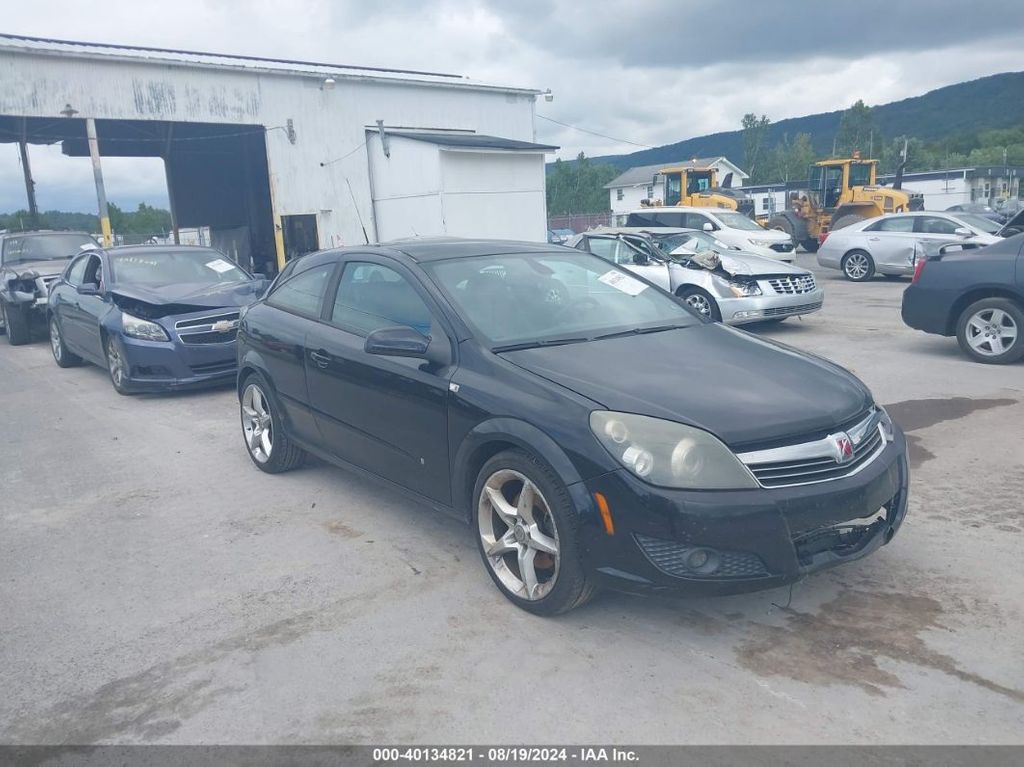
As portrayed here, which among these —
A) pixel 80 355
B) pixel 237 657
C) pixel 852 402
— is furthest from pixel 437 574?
pixel 80 355

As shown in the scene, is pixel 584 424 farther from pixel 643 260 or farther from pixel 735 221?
pixel 735 221

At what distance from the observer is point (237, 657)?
11.6 feet

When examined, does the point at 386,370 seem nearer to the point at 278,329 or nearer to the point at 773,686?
the point at 278,329

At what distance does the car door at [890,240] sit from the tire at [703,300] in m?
8.19

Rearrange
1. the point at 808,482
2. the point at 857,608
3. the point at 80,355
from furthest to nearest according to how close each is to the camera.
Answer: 1. the point at 80,355
2. the point at 857,608
3. the point at 808,482

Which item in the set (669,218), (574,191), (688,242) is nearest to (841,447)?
(688,242)

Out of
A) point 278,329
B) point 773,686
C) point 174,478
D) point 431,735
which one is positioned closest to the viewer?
point 431,735

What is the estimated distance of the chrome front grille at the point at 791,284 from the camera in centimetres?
1104

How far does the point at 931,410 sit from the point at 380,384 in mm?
4854

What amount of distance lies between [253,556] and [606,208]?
75.7m

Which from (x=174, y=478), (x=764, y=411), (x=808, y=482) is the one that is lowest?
(x=174, y=478)

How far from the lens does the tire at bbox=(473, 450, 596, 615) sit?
11.4ft

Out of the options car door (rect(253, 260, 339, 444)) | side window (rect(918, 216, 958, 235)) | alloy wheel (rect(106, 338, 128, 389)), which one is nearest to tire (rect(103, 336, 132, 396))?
alloy wheel (rect(106, 338, 128, 389))

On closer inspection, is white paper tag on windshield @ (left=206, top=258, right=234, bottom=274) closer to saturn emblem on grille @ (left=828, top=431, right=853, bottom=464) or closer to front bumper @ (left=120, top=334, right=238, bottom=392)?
front bumper @ (left=120, top=334, right=238, bottom=392)
